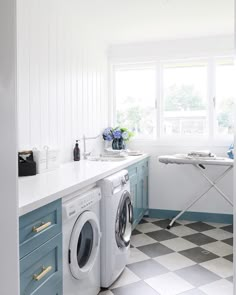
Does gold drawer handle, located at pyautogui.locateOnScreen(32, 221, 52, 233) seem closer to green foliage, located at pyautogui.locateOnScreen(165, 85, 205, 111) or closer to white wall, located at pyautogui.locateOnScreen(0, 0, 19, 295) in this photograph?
white wall, located at pyautogui.locateOnScreen(0, 0, 19, 295)

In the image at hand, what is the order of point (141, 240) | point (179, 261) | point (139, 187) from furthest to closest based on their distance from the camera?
point (139, 187) → point (141, 240) → point (179, 261)

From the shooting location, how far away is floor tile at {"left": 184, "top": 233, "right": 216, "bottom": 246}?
10.8 ft

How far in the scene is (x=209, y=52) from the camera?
12.9ft

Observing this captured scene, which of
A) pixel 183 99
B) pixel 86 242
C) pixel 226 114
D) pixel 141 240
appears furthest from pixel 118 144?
pixel 86 242

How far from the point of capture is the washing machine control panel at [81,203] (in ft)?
5.73

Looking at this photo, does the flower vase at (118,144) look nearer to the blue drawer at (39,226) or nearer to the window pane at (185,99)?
the window pane at (185,99)

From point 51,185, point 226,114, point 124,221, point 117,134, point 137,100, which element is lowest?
point 124,221

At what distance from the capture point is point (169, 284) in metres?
2.43

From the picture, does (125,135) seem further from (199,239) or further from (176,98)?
(199,239)

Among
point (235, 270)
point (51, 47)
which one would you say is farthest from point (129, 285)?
point (51, 47)

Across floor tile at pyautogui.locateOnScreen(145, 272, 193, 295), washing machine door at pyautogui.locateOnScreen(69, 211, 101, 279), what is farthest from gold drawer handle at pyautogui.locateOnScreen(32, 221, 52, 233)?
floor tile at pyautogui.locateOnScreen(145, 272, 193, 295)

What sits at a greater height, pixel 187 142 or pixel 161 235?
pixel 187 142

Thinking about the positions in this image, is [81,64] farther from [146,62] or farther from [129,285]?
[129,285]

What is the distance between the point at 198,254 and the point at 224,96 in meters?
1.99
